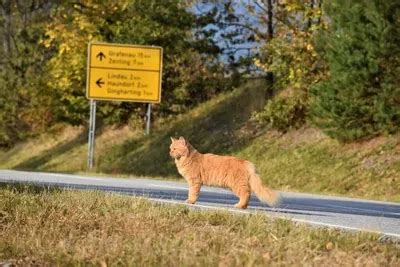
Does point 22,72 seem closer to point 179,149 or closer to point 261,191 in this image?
point 179,149

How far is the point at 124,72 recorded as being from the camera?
3288 cm

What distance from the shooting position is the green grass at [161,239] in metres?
6.86

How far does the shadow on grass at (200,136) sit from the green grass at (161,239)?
873 inches

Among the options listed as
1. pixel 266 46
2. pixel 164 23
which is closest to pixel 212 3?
pixel 164 23

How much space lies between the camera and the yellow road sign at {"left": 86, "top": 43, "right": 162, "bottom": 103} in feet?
107

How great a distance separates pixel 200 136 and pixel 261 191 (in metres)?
24.6

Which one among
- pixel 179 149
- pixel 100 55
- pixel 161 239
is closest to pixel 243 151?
pixel 100 55

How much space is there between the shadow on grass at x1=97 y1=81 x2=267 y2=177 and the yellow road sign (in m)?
2.86

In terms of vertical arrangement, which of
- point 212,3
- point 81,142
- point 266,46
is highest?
point 212,3

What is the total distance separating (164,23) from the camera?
A: 1432 inches

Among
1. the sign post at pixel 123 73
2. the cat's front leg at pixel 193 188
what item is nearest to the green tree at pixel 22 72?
the sign post at pixel 123 73

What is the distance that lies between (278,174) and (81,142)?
69.3ft

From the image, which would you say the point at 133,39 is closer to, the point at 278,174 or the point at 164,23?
the point at 164,23

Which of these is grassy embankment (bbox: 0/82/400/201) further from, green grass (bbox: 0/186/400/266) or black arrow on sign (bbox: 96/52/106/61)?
Result: green grass (bbox: 0/186/400/266)
